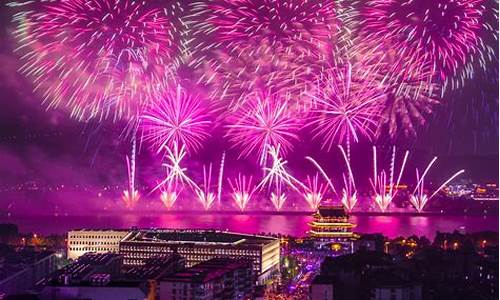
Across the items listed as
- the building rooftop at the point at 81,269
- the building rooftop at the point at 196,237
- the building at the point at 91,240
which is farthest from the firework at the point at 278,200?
the building rooftop at the point at 81,269

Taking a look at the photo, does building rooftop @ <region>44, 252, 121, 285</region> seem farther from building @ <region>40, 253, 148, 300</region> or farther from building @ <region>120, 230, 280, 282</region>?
building @ <region>120, 230, 280, 282</region>

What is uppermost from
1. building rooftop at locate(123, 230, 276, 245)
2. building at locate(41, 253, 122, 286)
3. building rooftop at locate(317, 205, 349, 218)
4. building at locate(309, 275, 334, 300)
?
building rooftop at locate(317, 205, 349, 218)

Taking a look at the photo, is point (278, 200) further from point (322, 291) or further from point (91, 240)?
point (322, 291)

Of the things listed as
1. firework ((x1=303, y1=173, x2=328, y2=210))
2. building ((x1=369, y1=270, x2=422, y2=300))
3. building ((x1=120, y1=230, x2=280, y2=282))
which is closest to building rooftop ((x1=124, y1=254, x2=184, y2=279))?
building ((x1=120, y1=230, x2=280, y2=282))

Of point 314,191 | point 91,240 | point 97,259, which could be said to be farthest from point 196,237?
point 314,191

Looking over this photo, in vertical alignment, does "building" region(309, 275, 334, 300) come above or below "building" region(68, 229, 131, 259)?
below

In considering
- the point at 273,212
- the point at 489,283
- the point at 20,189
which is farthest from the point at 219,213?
the point at 489,283

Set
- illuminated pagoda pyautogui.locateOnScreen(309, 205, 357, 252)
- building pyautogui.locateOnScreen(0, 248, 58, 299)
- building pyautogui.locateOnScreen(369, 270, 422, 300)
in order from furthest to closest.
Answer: illuminated pagoda pyautogui.locateOnScreen(309, 205, 357, 252)
building pyautogui.locateOnScreen(0, 248, 58, 299)
building pyautogui.locateOnScreen(369, 270, 422, 300)
